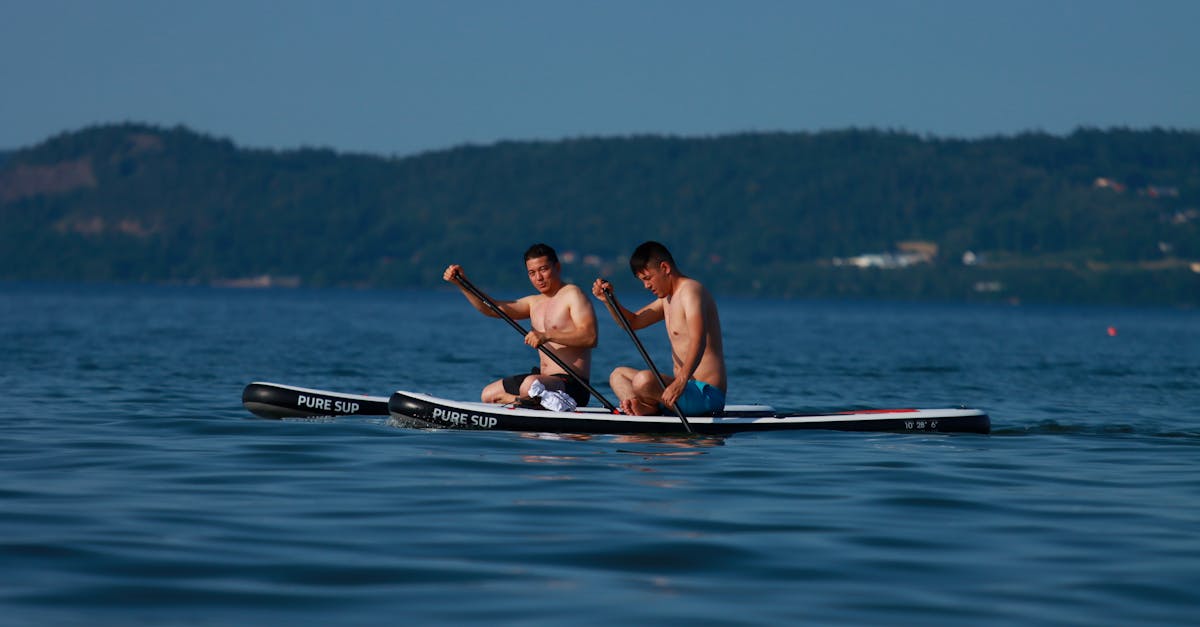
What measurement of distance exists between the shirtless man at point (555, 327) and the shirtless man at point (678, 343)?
36cm

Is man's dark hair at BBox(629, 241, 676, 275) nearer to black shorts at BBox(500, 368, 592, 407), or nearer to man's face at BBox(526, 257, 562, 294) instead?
man's face at BBox(526, 257, 562, 294)

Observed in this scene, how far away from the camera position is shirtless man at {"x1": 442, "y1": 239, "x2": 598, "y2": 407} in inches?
519

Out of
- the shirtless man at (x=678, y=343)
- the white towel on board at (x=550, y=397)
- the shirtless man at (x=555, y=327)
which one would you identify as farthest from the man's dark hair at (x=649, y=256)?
the white towel on board at (x=550, y=397)

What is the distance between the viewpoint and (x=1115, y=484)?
1075 centimetres

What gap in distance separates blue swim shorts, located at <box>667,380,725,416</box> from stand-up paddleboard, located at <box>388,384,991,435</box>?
0.06 metres

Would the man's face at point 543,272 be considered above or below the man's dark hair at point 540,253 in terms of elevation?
below

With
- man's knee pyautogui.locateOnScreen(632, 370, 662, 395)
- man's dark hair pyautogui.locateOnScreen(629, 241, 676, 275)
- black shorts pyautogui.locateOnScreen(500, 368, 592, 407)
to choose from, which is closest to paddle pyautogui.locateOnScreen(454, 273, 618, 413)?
black shorts pyautogui.locateOnScreen(500, 368, 592, 407)

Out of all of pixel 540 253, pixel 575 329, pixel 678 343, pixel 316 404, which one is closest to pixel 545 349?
pixel 575 329

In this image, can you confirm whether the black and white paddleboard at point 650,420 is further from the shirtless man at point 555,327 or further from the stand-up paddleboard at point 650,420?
the shirtless man at point 555,327

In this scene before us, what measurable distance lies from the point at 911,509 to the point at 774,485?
4.02 feet

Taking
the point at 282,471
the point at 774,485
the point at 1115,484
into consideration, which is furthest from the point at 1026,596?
the point at 282,471

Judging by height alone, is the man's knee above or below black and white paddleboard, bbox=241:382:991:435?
above

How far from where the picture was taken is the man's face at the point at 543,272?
1312 centimetres

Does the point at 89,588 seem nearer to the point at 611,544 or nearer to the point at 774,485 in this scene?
the point at 611,544
